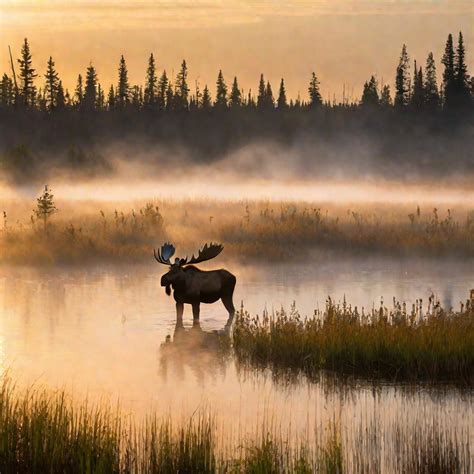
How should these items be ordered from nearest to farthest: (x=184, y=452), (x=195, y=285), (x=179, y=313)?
1. (x=184, y=452)
2. (x=179, y=313)
3. (x=195, y=285)

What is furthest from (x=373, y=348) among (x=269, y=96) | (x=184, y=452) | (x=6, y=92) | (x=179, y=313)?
(x=269, y=96)

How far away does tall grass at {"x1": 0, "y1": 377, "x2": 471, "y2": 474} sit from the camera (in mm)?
9695

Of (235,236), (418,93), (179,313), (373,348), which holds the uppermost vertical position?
(418,93)

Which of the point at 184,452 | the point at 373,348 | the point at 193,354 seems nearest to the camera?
the point at 184,452

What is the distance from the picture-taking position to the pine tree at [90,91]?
90312 millimetres

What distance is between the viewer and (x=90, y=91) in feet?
319

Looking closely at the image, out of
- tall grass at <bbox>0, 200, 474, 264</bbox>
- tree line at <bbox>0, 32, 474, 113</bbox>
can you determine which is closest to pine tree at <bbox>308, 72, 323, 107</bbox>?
tree line at <bbox>0, 32, 474, 113</bbox>

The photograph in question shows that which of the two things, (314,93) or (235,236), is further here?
(314,93)

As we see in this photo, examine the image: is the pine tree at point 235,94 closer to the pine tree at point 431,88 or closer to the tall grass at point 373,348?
the pine tree at point 431,88

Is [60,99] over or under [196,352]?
over

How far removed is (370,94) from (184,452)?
3053 inches

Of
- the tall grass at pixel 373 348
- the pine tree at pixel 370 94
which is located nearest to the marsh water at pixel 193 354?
the tall grass at pixel 373 348

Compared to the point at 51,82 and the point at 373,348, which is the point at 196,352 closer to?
the point at 373,348

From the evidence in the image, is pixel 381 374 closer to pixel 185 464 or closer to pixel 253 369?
pixel 253 369
